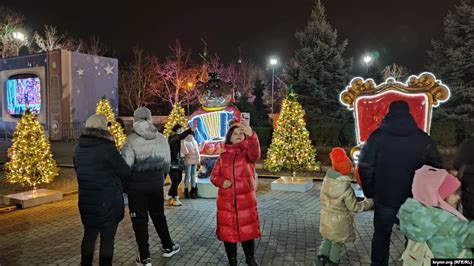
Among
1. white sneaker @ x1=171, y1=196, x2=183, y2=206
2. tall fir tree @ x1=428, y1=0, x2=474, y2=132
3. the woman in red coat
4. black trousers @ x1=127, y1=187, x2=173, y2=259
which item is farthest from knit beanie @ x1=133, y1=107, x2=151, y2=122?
tall fir tree @ x1=428, y1=0, x2=474, y2=132

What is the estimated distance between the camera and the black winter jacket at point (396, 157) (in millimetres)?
4016

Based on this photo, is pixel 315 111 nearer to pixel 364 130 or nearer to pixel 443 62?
pixel 443 62

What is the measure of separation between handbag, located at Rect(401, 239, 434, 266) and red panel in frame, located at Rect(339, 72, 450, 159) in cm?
459

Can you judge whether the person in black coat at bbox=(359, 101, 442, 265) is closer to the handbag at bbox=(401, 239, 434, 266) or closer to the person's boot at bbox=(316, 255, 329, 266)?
the person's boot at bbox=(316, 255, 329, 266)

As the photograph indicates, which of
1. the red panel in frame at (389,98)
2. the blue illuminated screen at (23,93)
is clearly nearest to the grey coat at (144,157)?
the red panel in frame at (389,98)

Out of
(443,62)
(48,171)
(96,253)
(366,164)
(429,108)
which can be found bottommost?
(96,253)

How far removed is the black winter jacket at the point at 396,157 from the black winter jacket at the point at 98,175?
261 cm

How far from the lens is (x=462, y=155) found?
3.66 metres

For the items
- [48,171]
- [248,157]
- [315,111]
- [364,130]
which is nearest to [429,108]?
[364,130]

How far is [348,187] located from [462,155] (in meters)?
1.20

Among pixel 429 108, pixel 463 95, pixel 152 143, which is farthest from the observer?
pixel 463 95

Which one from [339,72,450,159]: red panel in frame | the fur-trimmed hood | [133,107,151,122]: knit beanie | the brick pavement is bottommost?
the brick pavement

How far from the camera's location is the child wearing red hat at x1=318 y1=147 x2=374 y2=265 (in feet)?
14.5

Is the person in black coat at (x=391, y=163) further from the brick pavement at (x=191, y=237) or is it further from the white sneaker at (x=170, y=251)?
the white sneaker at (x=170, y=251)
